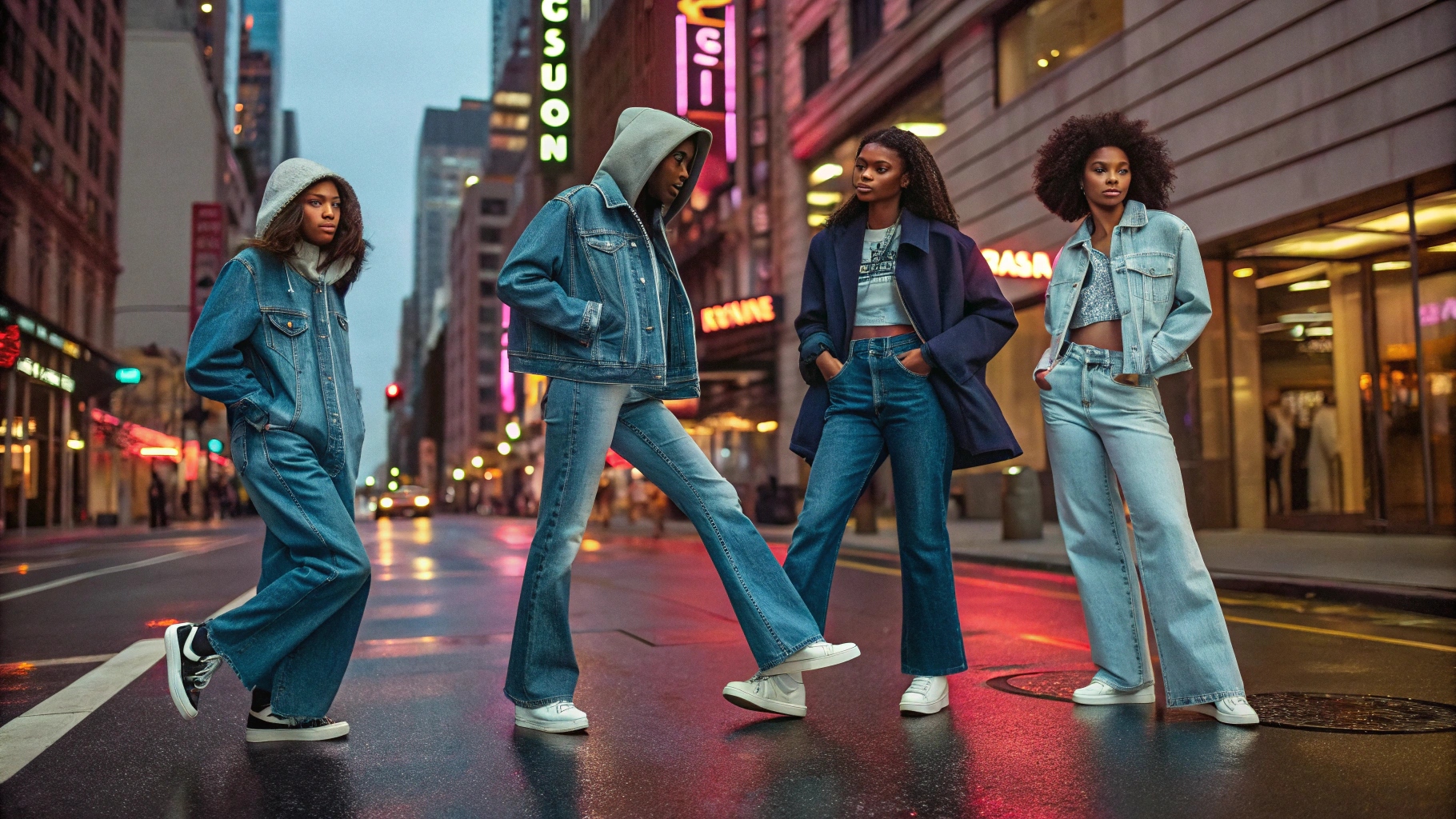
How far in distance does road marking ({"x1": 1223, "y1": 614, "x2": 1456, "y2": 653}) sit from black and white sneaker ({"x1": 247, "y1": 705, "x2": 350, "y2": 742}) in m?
4.51

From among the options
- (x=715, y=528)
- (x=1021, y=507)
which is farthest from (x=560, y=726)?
(x=1021, y=507)

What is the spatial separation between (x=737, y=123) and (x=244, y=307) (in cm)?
3041

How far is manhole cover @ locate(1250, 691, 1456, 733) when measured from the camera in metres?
3.77

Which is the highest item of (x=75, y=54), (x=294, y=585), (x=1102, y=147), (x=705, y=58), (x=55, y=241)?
(x=75, y=54)

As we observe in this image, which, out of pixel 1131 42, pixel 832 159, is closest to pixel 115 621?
pixel 1131 42

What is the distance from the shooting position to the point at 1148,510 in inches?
162

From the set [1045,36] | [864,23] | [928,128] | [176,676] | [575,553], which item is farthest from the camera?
[864,23]

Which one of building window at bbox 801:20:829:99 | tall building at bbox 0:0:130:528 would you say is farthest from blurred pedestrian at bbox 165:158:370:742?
building window at bbox 801:20:829:99

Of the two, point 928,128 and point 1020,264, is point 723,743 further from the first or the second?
point 928,128

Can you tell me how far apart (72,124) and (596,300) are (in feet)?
146

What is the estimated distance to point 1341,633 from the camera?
21.2 feet

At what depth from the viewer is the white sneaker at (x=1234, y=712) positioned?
3848 mm

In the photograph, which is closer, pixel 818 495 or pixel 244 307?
pixel 244 307

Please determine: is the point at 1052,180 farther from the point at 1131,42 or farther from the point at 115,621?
the point at 1131,42
